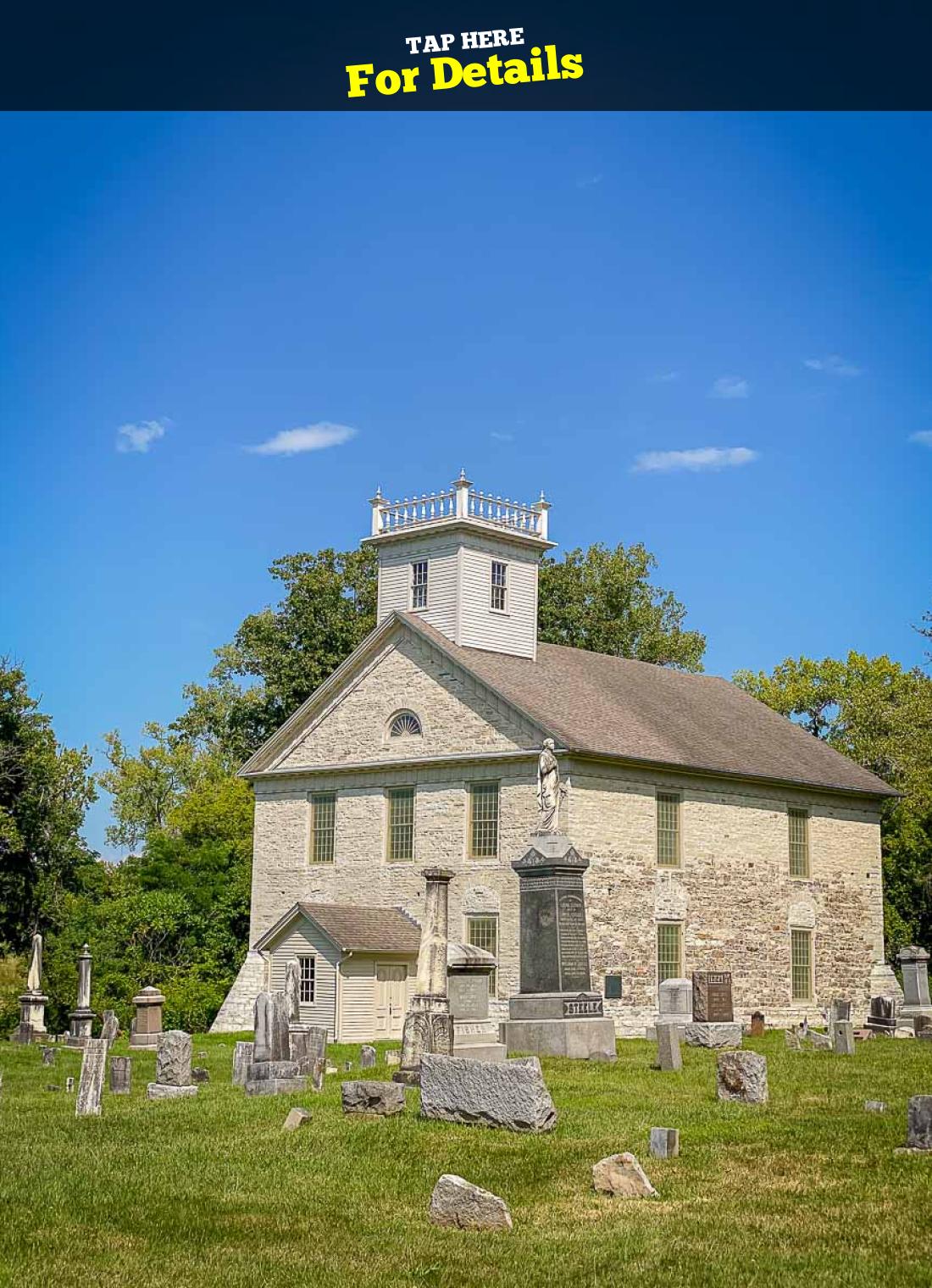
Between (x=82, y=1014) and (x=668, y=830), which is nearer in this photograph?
(x=82, y=1014)

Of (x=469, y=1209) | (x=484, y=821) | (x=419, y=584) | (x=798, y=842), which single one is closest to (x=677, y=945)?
(x=484, y=821)

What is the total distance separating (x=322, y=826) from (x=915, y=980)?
14.8 meters

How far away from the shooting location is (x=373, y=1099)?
1563 cm

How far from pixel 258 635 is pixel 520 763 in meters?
21.1

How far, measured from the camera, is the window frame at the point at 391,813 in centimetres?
3722

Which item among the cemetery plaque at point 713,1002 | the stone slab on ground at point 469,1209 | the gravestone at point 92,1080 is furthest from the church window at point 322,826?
the stone slab on ground at point 469,1209

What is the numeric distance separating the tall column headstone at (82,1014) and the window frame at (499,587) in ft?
43.3

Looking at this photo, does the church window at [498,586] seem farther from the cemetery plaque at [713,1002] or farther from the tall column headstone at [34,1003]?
the tall column headstone at [34,1003]

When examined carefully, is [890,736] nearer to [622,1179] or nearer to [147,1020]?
[147,1020]

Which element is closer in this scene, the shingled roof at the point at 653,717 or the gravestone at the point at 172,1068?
the gravestone at the point at 172,1068

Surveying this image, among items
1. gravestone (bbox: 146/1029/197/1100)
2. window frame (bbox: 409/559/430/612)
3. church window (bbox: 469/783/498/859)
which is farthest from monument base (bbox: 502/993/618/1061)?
window frame (bbox: 409/559/430/612)

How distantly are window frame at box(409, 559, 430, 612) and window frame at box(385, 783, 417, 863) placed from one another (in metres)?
4.86

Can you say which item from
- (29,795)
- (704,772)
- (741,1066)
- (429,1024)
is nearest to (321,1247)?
(741,1066)

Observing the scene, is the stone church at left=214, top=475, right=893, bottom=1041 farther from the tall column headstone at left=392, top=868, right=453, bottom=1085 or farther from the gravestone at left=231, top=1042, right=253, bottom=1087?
the gravestone at left=231, top=1042, right=253, bottom=1087
